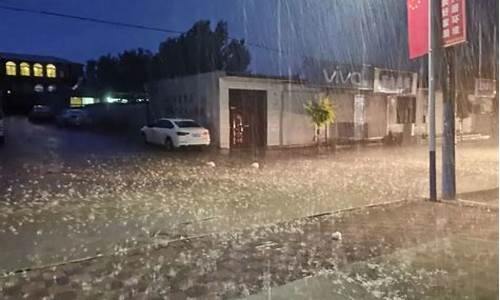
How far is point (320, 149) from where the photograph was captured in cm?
2528

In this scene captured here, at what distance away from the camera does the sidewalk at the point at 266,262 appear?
496 centimetres

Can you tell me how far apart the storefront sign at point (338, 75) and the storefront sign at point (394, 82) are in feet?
1.50

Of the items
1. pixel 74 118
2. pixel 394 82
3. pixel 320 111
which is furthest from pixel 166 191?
pixel 74 118

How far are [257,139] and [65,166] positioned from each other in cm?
1126

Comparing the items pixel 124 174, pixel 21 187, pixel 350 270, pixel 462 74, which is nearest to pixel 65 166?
pixel 124 174

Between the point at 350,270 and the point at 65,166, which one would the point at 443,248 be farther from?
the point at 65,166

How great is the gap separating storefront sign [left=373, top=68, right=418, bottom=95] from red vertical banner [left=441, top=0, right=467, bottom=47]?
64.4ft

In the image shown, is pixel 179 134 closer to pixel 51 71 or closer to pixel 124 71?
pixel 124 71

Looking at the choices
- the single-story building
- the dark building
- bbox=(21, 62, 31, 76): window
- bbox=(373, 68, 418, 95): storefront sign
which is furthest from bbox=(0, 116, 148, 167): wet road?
bbox=(21, 62, 31, 76): window

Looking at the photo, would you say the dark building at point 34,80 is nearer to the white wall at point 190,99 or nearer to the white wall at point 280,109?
the white wall at point 190,99

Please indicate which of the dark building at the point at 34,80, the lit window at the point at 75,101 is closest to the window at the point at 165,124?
the dark building at the point at 34,80

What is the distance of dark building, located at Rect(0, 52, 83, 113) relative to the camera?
47.3 metres

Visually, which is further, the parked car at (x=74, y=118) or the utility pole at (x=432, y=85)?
the parked car at (x=74, y=118)

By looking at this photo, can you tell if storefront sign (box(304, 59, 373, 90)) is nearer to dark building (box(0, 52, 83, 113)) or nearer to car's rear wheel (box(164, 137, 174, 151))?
car's rear wheel (box(164, 137, 174, 151))
